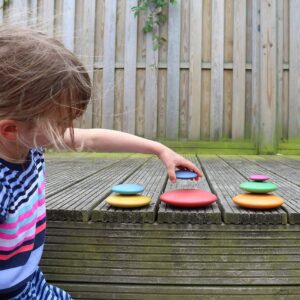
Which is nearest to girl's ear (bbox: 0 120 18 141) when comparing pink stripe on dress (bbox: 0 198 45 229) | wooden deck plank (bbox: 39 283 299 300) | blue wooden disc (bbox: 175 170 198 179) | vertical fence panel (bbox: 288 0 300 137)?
pink stripe on dress (bbox: 0 198 45 229)

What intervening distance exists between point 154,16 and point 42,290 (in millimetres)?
2941

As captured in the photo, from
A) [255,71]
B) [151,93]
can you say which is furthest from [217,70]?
[151,93]

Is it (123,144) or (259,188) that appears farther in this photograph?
(123,144)

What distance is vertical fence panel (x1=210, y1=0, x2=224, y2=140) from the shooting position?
Answer: 11.8ft

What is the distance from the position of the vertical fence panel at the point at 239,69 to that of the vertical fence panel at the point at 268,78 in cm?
16

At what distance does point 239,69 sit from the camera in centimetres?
361

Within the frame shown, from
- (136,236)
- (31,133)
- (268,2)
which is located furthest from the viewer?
(268,2)

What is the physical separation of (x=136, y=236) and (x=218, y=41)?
9.30ft

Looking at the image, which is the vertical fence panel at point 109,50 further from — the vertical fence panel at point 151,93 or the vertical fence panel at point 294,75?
the vertical fence panel at point 294,75

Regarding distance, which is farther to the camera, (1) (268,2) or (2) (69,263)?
(1) (268,2)

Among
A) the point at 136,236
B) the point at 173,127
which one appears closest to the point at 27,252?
the point at 136,236

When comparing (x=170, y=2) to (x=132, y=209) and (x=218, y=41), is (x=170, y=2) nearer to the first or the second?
(x=218, y=41)

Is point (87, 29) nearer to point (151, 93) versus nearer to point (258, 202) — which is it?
point (151, 93)

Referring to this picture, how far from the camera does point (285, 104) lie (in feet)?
11.7
